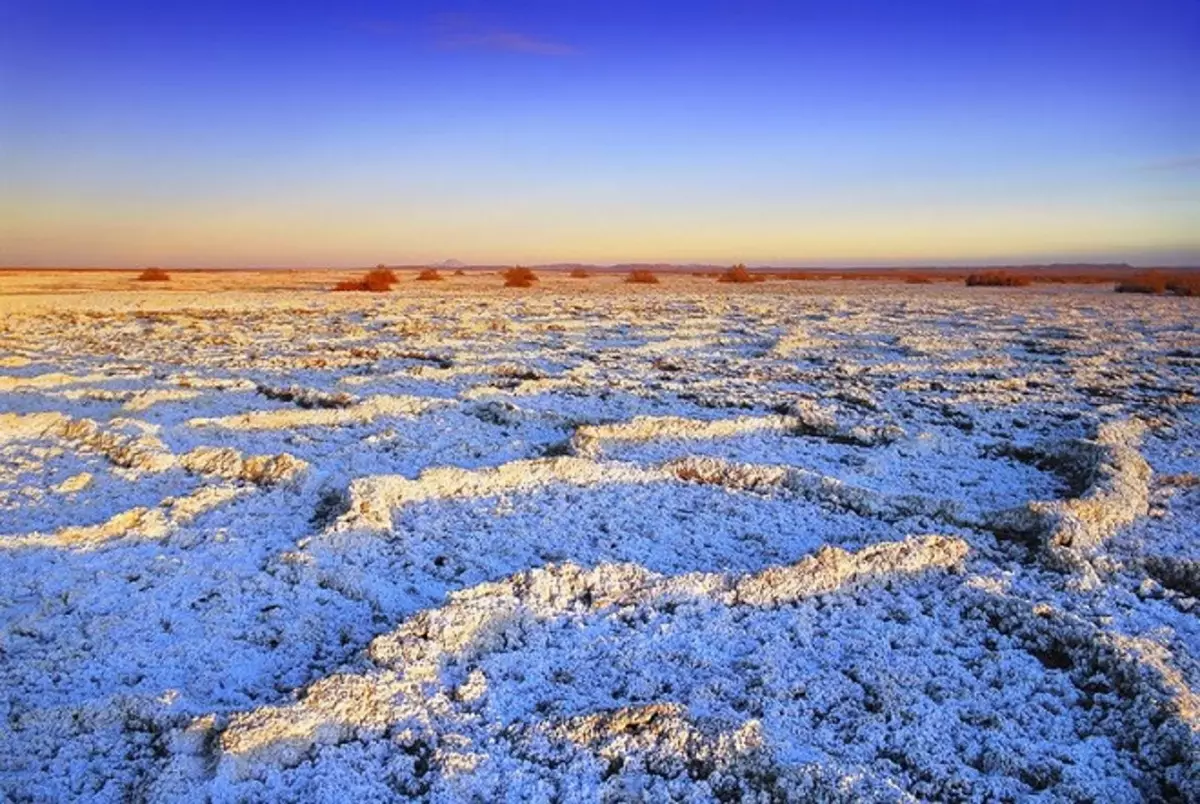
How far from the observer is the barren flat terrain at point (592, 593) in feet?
6.64

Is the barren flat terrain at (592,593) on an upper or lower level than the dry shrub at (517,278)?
lower

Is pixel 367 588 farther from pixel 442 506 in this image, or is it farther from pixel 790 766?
pixel 790 766

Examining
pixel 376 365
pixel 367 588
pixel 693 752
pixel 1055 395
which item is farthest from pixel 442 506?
pixel 1055 395

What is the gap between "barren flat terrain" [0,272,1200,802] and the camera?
202 centimetres

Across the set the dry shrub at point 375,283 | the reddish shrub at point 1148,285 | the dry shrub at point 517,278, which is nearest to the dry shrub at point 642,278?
the dry shrub at point 517,278

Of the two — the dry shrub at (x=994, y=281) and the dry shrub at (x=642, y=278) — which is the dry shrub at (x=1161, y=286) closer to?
the dry shrub at (x=994, y=281)

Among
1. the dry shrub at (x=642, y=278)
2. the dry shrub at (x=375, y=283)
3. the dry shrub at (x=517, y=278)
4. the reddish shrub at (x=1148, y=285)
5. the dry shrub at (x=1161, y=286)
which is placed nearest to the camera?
the dry shrub at (x=1161, y=286)

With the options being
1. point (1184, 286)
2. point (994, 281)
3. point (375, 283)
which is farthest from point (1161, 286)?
point (375, 283)

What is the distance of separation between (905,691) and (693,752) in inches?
27.3

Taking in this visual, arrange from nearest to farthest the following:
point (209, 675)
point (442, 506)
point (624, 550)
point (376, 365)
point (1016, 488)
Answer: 1. point (209, 675)
2. point (624, 550)
3. point (442, 506)
4. point (1016, 488)
5. point (376, 365)

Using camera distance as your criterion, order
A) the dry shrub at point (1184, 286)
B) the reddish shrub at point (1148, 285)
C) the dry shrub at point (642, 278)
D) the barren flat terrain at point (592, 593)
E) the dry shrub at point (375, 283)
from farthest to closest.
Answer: the dry shrub at point (642, 278)
the dry shrub at point (375, 283)
the reddish shrub at point (1148, 285)
the dry shrub at point (1184, 286)
the barren flat terrain at point (592, 593)

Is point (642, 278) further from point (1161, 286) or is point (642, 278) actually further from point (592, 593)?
point (592, 593)

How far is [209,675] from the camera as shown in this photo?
244 cm

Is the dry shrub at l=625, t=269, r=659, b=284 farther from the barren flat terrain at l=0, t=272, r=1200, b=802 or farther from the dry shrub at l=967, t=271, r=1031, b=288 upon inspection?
the barren flat terrain at l=0, t=272, r=1200, b=802
